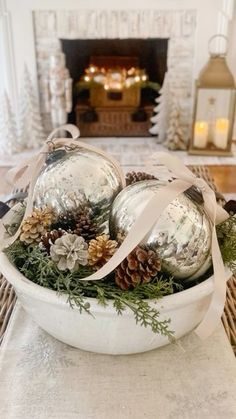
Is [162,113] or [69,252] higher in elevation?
[69,252]

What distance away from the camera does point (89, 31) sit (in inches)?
86.9

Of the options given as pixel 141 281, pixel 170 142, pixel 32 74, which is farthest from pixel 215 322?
pixel 32 74

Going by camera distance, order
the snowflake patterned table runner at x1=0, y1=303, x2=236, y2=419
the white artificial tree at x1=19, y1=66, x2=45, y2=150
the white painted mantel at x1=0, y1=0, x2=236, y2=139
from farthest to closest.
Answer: the white artificial tree at x1=19, y1=66, x2=45, y2=150, the white painted mantel at x1=0, y1=0, x2=236, y2=139, the snowflake patterned table runner at x1=0, y1=303, x2=236, y2=419

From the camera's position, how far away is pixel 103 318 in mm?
515

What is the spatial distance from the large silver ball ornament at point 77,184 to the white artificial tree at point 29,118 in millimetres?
1725

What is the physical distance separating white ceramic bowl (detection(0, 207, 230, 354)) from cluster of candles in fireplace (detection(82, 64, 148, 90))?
1930 mm

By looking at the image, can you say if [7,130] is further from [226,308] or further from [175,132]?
[226,308]

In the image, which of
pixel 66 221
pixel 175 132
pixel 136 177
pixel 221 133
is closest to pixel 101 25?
pixel 175 132

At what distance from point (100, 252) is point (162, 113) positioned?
191 cm

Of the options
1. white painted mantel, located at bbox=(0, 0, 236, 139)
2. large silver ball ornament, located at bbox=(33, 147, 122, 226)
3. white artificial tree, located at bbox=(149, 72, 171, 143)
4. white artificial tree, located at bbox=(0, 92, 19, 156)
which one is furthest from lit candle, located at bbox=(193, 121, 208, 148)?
large silver ball ornament, located at bbox=(33, 147, 122, 226)

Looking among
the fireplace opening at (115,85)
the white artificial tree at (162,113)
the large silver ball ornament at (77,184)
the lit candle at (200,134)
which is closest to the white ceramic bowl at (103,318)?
the large silver ball ornament at (77,184)

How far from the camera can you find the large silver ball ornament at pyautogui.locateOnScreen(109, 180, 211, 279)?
1.77 feet

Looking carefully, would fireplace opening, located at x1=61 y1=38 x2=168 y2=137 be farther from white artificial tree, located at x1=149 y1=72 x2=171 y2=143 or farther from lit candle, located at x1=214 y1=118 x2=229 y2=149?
lit candle, located at x1=214 y1=118 x2=229 y2=149

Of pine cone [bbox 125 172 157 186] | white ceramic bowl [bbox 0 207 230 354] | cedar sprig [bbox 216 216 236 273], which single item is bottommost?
white ceramic bowl [bbox 0 207 230 354]
